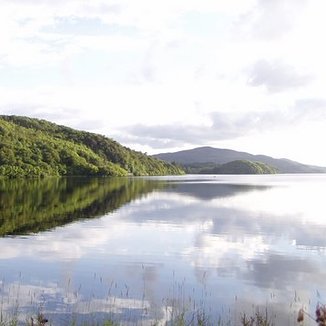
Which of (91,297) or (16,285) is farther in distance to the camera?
(16,285)

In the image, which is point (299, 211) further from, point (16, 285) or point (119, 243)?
point (16, 285)

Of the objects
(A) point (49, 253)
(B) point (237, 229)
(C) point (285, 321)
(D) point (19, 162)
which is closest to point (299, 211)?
(B) point (237, 229)

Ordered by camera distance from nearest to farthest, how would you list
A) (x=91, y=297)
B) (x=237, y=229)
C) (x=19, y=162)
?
(x=91, y=297) < (x=237, y=229) < (x=19, y=162)

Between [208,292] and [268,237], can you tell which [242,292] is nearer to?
[208,292]

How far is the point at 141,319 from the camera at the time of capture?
51.5 ft

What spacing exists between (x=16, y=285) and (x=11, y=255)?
24.2ft

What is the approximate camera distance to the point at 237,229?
42969 millimetres

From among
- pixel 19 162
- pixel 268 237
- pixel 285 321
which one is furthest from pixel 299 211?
pixel 19 162

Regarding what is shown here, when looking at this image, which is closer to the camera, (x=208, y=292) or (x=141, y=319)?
(x=141, y=319)

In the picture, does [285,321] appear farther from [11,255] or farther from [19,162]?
[19,162]

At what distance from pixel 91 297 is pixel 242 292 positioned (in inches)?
250

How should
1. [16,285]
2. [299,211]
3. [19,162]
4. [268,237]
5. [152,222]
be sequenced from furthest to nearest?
[19,162]
[299,211]
[152,222]
[268,237]
[16,285]

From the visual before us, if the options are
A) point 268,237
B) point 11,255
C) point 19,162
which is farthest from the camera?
point 19,162

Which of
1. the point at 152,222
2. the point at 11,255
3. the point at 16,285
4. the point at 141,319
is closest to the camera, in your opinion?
the point at 141,319
